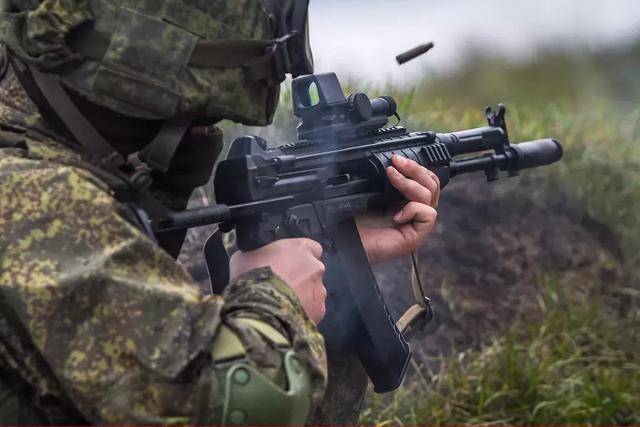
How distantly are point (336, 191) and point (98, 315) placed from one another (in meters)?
0.96

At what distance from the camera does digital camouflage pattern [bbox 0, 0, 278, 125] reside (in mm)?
2305

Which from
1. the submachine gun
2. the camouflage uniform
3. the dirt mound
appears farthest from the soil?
the camouflage uniform

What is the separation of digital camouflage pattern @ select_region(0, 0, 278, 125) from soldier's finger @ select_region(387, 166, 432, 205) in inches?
29.1

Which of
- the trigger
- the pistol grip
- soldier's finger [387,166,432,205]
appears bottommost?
the pistol grip

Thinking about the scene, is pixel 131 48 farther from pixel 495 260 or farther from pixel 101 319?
pixel 495 260

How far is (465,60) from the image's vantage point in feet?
23.8

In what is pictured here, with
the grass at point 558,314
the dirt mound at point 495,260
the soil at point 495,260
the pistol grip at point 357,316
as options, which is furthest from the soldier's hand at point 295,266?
the dirt mound at point 495,260

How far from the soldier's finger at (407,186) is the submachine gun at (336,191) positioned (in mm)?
24

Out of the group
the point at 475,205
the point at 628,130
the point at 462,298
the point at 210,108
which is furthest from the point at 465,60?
the point at 210,108

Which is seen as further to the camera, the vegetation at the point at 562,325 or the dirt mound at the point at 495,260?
the dirt mound at the point at 495,260

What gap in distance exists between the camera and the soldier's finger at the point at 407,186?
3000mm

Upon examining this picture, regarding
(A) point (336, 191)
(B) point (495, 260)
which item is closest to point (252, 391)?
(A) point (336, 191)

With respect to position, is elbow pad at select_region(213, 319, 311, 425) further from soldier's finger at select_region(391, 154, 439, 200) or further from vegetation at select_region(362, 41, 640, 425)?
vegetation at select_region(362, 41, 640, 425)

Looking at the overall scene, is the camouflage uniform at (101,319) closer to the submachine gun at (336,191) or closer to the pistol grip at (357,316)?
the submachine gun at (336,191)
